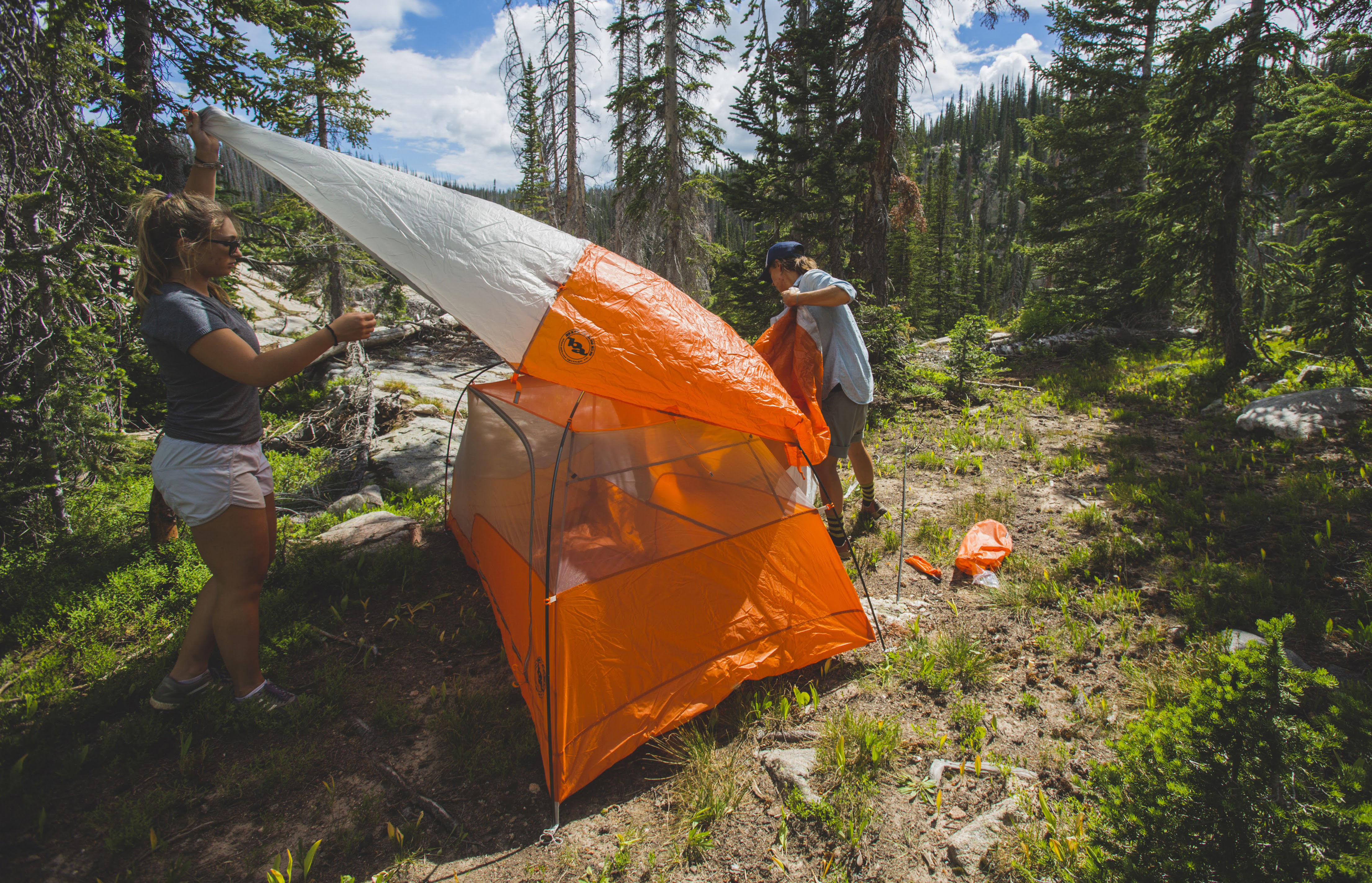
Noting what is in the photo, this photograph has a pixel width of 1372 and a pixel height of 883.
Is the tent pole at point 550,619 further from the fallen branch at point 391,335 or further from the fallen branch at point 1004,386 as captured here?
the fallen branch at point 391,335

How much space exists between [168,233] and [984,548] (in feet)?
18.6

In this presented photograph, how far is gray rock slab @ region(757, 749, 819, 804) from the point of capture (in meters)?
2.72

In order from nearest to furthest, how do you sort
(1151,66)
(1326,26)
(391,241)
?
(391,241) < (1326,26) < (1151,66)

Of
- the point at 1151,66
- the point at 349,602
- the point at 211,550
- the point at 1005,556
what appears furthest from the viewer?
the point at 1151,66

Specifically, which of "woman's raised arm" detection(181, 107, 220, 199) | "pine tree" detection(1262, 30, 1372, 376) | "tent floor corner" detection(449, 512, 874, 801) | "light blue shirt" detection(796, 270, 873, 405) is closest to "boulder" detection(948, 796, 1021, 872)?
"tent floor corner" detection(449, 512, 874, 801)

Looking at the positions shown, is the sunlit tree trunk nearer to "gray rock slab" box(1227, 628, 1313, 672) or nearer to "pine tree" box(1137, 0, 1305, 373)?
"pine tree" box(1137, 0, 1305, 373)

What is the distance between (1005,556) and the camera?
4.62 metres

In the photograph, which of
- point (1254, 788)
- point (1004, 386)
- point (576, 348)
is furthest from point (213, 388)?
point (1004, 386)

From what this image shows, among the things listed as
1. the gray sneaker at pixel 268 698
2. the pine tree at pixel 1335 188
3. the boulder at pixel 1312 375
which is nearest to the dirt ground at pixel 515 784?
the gray sneaker at pixel 268 698

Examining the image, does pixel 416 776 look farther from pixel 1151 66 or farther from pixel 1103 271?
pixel 1151 66

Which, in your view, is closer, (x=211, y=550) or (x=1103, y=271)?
(x=211, y=550)

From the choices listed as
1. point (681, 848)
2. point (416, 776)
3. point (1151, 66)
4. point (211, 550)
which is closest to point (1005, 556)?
point (681, 848)

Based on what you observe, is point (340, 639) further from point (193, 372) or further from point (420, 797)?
point (193, 372)

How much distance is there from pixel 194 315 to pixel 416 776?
2.51 m
